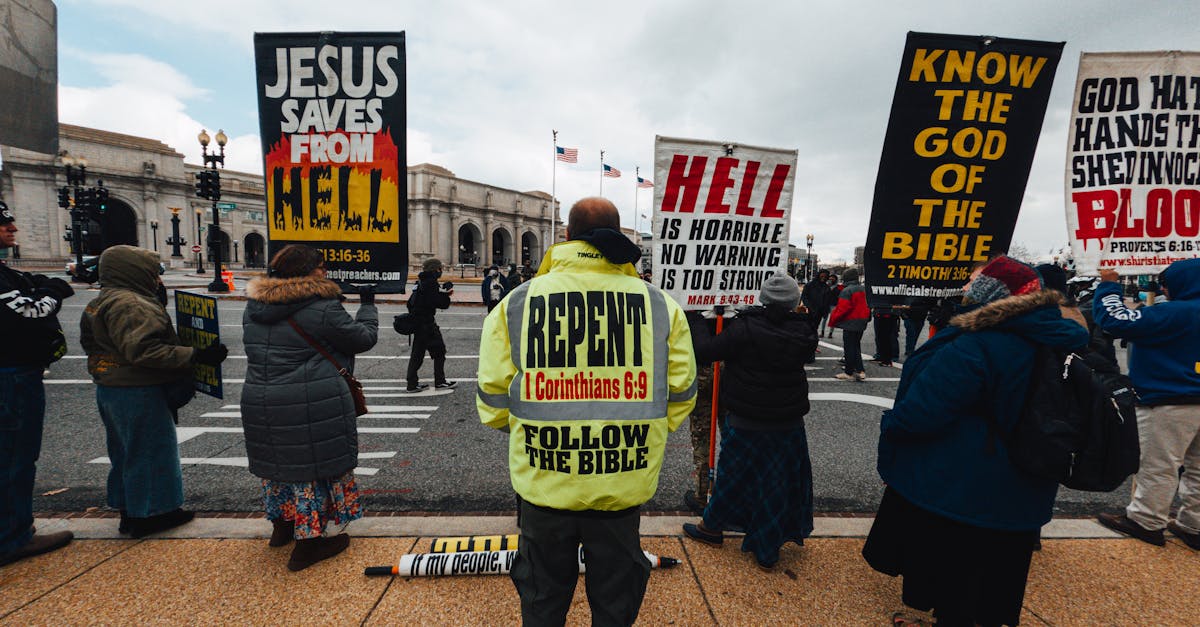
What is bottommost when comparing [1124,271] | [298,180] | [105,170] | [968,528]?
[968,528]

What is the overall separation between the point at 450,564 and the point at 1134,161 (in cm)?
568

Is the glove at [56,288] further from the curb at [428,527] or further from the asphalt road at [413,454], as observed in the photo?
the asphalt road at [413,454]

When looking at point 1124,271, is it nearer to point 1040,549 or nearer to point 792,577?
point 1040,549

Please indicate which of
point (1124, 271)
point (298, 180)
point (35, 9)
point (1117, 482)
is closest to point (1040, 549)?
point (1117, 482)

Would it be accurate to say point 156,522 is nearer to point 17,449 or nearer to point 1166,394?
point 17,449

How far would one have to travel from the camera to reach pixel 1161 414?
3332 mm

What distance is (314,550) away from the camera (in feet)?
9.68

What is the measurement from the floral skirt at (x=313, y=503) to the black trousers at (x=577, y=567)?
5.51 feet

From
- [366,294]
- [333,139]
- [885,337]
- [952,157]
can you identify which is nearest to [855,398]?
[885,337]

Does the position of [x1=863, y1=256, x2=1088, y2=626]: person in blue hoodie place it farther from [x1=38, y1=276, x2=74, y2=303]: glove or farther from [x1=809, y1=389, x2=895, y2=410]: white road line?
[x1=809, y1=389, x2=895, y2=410]: white road line

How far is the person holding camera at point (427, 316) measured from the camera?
23.1 feet

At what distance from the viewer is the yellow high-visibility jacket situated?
6.10 feet

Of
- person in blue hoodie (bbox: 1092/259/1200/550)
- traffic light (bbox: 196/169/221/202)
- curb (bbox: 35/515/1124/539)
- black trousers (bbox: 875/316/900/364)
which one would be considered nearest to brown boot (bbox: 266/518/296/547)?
curb (bbox: 35/515/1124/539)

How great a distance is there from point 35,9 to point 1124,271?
6.91 m
